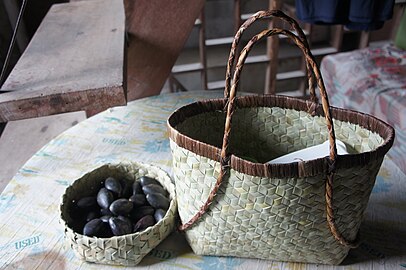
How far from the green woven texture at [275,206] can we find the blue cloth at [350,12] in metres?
0.99

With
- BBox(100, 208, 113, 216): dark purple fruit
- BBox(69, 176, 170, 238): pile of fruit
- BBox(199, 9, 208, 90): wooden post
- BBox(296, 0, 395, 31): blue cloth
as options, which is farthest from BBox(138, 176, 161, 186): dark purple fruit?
BBox(199, 9, 208, 90): wooden post

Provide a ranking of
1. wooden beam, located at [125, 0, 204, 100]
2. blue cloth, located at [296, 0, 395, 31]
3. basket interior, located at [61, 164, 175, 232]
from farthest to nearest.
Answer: blue cloth, located at [296, 0, 395, 31] < wooden beam, located at [125, 0, 204, 100] < basket interior, located at [61, 164, 175, 232]

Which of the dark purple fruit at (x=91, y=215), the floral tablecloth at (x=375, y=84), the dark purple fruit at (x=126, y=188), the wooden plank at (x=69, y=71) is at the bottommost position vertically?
the floral tablecloth at (x=375, y=84)

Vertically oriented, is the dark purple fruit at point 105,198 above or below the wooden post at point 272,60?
→ above

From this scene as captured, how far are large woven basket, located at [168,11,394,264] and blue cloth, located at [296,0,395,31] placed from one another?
0.99 meters

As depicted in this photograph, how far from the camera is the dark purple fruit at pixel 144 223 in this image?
702 millimetres

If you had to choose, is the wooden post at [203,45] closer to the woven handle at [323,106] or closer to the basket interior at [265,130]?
the basket interior at [265,130]

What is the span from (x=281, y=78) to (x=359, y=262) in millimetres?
1889

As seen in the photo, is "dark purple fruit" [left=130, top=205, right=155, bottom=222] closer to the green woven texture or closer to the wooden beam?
the green woven texture

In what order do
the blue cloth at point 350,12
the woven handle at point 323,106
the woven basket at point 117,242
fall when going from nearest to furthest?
the woven handle at point 323,106 → the woven basket at point 117,242 → the blue cloth at point 350,12

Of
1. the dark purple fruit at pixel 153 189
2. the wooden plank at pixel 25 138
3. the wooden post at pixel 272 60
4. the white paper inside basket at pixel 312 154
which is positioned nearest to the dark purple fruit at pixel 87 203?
the dark purple fruit at pixel 153 189

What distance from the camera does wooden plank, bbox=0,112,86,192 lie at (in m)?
2.07

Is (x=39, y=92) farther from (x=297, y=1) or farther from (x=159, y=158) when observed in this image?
(x=297, y=1)

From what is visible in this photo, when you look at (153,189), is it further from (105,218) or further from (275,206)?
(275,206)
